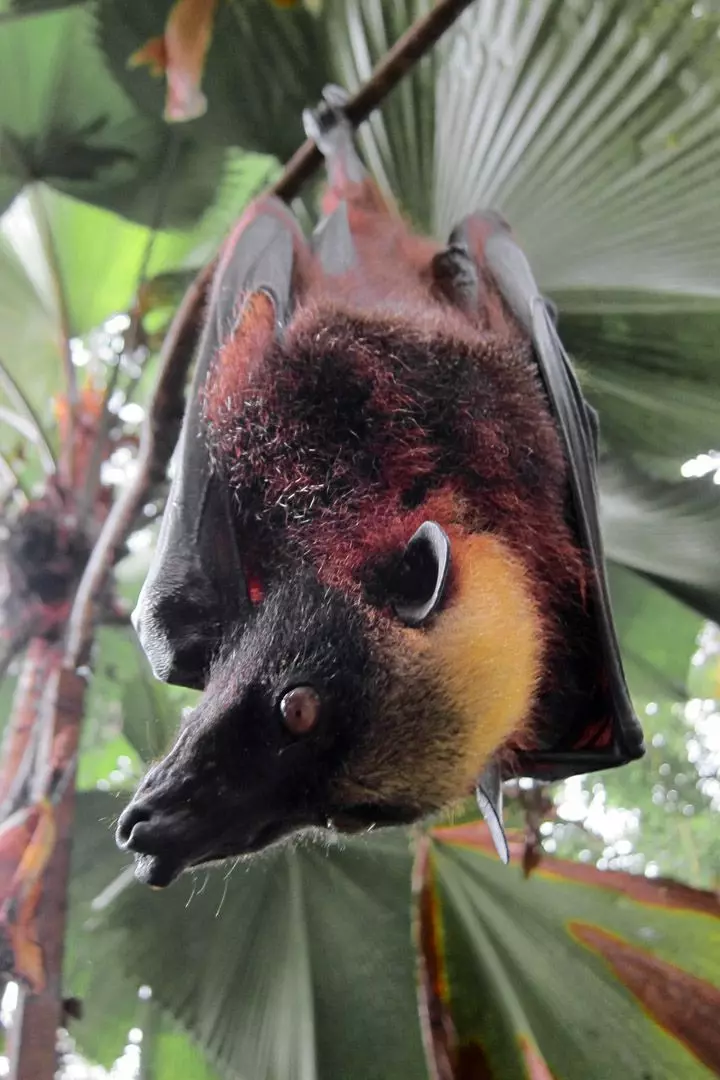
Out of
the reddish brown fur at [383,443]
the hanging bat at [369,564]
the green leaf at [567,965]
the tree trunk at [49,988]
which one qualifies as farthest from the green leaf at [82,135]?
the green leaf at [567,965]

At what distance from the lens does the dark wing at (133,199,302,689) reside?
418mm

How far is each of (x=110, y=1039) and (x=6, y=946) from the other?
24 centimetres

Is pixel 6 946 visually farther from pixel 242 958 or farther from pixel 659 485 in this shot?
pixel 659 485

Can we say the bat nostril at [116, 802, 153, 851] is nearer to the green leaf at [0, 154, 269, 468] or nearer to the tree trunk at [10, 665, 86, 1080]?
the tree trunk at [10, 665, 86, 1080]

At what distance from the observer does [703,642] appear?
1.05 metres

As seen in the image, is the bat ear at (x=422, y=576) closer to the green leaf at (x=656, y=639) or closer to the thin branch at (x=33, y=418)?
the green leaf at (x=656, y=639)

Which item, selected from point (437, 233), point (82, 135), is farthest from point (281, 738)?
point (82, 135)

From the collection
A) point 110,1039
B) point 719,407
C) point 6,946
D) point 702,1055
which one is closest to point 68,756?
point 6,946

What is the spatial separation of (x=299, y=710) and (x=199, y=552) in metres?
0.13

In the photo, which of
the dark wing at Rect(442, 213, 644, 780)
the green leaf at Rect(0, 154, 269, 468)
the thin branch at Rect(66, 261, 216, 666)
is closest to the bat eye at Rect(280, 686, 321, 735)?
the dark wing at Rect(442, 213, 644, 780)

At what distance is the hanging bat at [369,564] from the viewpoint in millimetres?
353

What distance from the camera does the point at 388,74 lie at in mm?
639

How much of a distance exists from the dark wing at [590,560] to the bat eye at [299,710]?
0.52 feet

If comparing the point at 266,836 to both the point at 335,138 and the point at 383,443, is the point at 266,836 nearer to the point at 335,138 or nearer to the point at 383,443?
the point at 383,443
